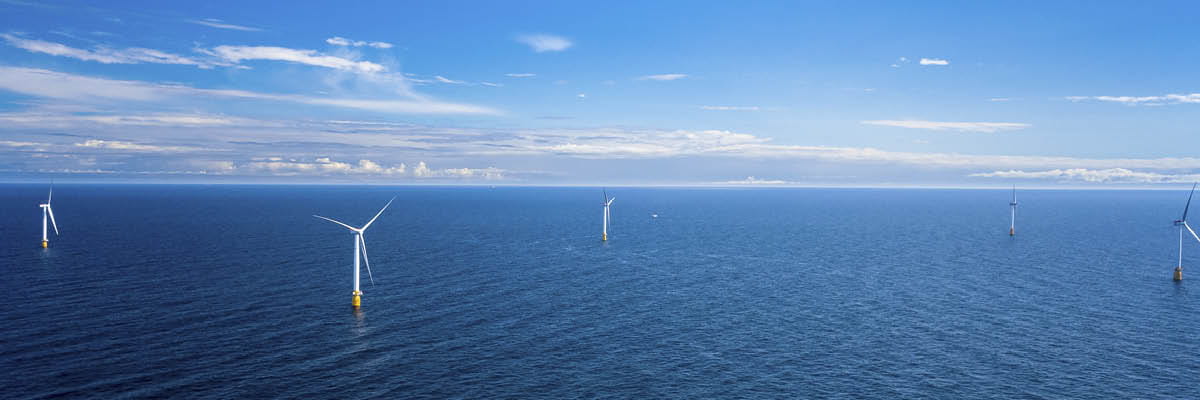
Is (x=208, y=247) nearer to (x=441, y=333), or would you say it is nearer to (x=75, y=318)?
(x=75, y=318)

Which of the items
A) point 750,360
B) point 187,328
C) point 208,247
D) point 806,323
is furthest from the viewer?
point 208,247

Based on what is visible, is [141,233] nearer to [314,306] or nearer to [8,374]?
[314,306]

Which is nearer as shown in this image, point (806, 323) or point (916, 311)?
point (806, 323)

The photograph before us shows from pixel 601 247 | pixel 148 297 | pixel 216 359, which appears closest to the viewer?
pixel 216 359

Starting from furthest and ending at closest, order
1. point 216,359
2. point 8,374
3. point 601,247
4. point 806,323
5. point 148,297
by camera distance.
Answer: point 601,247
point 148,297
point 806,323
point 216,359
point 8,374

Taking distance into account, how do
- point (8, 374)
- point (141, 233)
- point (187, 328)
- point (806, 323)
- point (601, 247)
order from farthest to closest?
point (141, 233), point (601, 247), point (806, 323), point (187, 328), point (8, 374)

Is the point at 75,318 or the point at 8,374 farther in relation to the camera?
the point at 75,318

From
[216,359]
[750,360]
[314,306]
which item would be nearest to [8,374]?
[216,359]

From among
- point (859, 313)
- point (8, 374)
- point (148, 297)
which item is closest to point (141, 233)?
point (148, 297)
